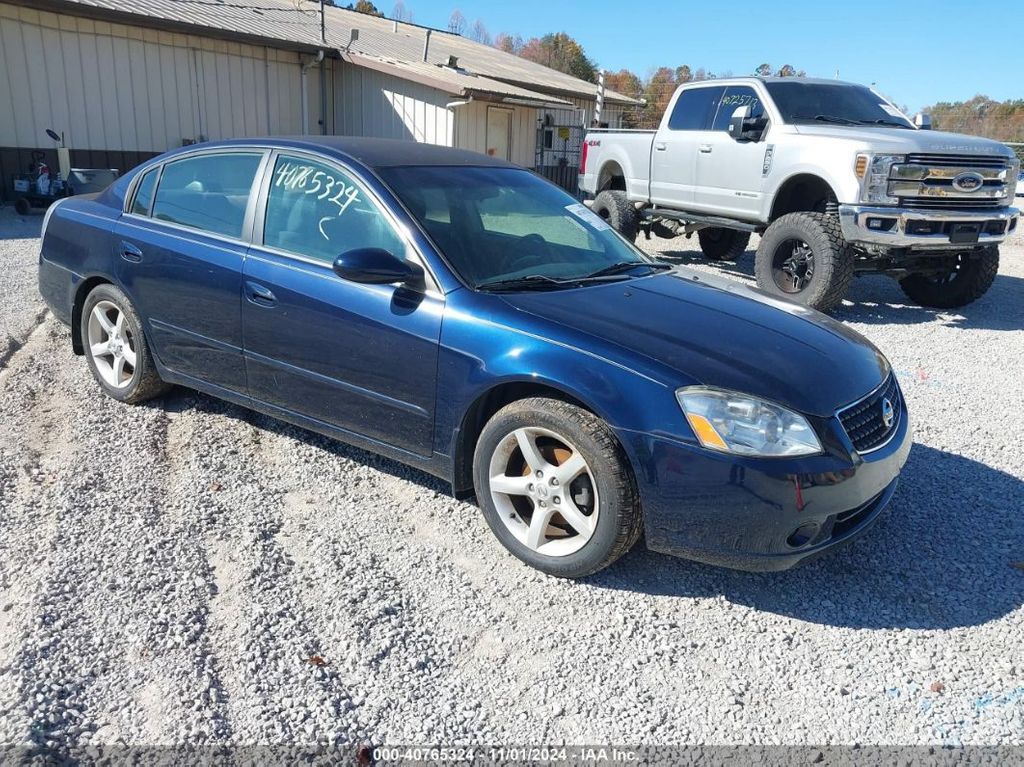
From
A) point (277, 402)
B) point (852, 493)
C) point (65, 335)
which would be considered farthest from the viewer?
point (65, 335)

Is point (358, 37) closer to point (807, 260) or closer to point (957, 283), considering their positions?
point (807, 260)

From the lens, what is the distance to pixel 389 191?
3.64 m

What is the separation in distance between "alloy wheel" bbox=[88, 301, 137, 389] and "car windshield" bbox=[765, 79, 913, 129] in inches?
262

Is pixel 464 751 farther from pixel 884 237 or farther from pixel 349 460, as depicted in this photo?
pixel 884 237

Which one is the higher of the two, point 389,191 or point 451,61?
point 451,61

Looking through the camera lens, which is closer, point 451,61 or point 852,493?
point 852,493

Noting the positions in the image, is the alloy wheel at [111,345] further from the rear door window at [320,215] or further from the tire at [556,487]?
the tire at [556,487]

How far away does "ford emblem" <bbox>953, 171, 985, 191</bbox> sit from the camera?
24.2 ft

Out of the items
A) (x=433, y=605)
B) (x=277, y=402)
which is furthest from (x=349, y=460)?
(x=433, y=605)

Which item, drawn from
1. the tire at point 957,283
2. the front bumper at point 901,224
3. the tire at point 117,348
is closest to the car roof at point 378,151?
the tire at point 117,348

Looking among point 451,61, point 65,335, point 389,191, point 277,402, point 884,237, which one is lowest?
point 65,335

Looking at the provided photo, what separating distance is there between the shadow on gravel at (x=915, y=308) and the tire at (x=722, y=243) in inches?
25.5

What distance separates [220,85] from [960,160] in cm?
1458

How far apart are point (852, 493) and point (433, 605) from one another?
63.1 inches
